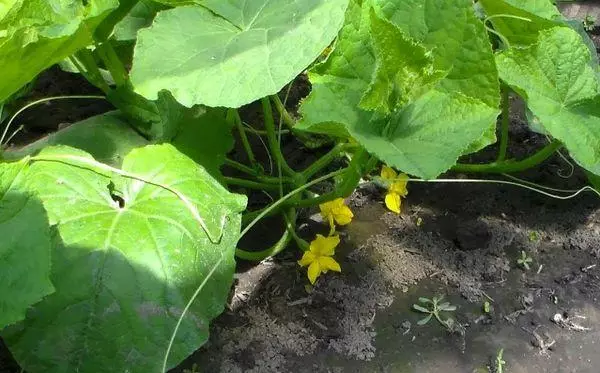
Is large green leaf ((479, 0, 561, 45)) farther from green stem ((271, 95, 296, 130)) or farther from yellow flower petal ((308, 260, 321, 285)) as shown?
yellow flower petal ((308, 260, 321, 285))

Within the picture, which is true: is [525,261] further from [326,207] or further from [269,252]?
[269,252]

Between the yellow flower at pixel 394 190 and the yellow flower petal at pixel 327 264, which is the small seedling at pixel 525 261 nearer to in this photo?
the yellow flower at pixel 394 190

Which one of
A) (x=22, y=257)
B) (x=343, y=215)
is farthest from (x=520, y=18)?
(x=22, y=257)

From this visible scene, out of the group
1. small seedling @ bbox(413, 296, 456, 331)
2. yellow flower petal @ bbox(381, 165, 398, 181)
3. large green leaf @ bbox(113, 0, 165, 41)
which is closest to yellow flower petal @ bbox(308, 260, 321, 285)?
small seedling @ bbox(413, 296, 456, 331)

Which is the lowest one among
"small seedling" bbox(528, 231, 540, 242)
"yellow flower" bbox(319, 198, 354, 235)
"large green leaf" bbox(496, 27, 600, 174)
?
"small seedling" bbox(528, 231, 540, 242)

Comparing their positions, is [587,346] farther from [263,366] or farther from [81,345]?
[81,345]

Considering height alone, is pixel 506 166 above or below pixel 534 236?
above
